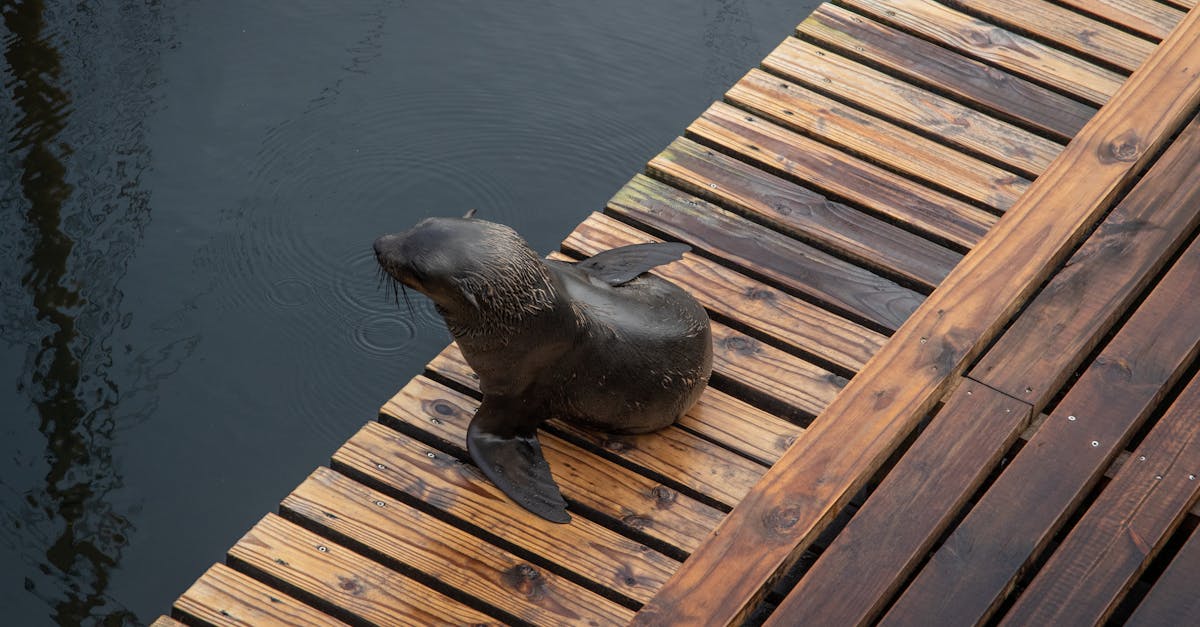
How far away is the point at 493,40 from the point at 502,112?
0.51 meters

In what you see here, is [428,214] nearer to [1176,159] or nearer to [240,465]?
[240,465]

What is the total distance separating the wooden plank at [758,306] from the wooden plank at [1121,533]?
1.07m

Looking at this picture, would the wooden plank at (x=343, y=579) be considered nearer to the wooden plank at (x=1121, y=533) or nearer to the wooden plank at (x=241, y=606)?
the wooden plank at (x=241, y=606)

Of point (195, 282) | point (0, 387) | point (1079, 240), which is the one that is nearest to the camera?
point (1079, 240)

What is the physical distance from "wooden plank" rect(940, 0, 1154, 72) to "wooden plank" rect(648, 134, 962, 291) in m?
1.26

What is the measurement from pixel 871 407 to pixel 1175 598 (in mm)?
775

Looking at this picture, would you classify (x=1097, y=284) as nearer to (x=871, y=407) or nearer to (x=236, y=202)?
(x=871, y=407)

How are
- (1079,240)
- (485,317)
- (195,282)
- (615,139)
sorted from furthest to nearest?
(615,139)
(195,282)
(1079,240)
(485,317)

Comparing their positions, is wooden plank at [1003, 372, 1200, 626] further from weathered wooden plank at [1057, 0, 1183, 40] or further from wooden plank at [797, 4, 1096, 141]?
weathered wooden plank at [1057, 0, 1183, 40]

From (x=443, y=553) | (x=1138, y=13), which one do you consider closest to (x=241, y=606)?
(x=443, y=553)

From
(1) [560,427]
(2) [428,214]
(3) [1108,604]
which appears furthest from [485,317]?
(2) [428,214]

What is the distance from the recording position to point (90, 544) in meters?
4.99

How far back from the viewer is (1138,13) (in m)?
5.43

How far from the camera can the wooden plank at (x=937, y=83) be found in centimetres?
497
